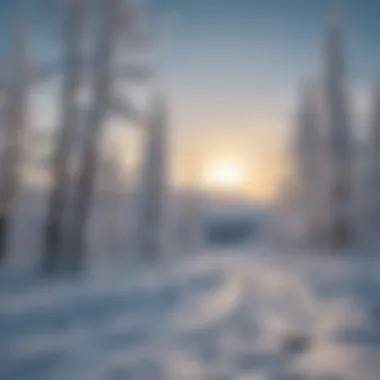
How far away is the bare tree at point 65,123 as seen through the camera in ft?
41.7

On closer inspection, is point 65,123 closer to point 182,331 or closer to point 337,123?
point 182,331

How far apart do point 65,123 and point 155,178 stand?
20484 mm

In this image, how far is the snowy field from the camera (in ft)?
16.6

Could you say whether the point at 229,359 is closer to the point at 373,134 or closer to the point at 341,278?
the point at 341,278

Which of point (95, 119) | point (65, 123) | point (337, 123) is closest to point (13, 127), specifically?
point (65, 123)

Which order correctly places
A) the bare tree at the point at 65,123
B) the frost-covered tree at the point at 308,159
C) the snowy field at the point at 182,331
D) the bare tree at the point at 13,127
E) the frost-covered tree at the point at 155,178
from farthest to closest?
the frost-covered tree at the point at 155,178, the frost-covered tree at the point at 308,159, the bare tree at the point at 13,127, the bare tree at the point at 65,123, the snowy field at the point at 182,331

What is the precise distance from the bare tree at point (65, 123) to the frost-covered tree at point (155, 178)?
734 inches

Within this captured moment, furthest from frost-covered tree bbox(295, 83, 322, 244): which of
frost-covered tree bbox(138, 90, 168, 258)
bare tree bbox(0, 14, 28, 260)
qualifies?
bare tree bbox(0, 14, 28, 260)

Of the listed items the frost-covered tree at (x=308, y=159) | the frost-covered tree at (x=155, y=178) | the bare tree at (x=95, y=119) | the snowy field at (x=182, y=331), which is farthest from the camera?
the frost-covered tree at (x=155, y=178)

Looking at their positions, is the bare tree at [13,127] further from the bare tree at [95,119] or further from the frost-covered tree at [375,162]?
the frost-covered tree at [375,162]

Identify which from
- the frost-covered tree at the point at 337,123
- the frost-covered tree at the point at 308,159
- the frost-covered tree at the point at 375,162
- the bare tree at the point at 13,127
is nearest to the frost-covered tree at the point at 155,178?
the frost-covered tree at the point at 308,159

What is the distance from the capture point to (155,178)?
33.3 meters

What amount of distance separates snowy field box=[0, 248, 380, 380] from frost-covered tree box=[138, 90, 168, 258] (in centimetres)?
2095

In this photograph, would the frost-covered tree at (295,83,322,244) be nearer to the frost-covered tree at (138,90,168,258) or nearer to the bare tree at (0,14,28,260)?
the frost-covered tree at (138,90,168,258)
